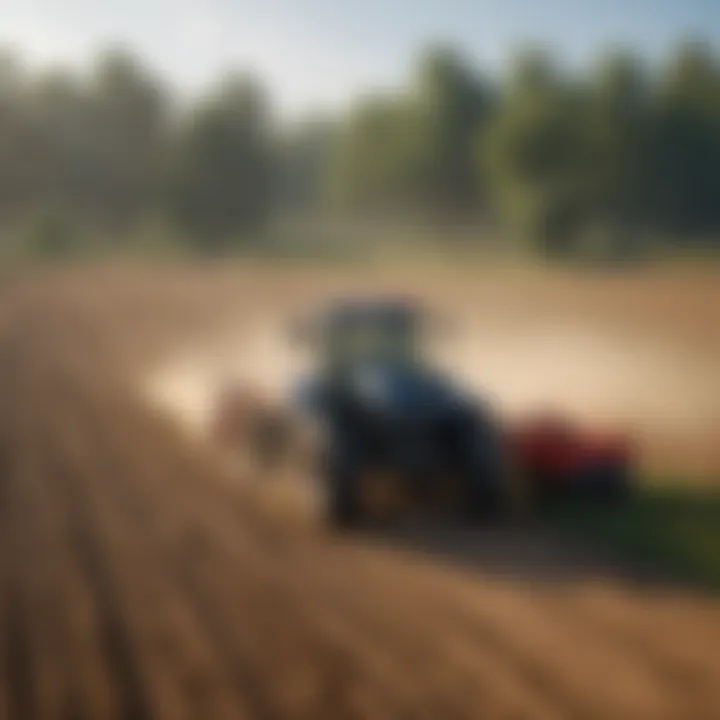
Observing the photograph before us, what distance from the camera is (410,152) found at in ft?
12.8

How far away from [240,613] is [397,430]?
1.14m

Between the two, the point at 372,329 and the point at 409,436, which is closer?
the point at 372,329

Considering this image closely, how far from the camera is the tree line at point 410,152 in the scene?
3836 mm

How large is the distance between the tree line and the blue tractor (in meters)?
0.63

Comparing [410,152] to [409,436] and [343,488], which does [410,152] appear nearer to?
[409,436]

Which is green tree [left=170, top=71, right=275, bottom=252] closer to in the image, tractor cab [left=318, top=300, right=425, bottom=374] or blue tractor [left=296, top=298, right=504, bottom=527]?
tractor cab [left=318, top=300, right=425, bottom=374]

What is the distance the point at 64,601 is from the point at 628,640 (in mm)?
1903

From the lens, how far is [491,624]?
3.71 metres

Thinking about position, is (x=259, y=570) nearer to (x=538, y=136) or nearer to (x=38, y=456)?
(x=38, y=456)

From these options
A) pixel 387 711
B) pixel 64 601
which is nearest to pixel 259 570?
pixel 64 601

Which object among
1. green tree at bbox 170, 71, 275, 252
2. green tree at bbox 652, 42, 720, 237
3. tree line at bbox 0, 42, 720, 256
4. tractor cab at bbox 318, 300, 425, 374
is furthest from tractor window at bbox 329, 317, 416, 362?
green tree at bbox 652, 42, 720, 237

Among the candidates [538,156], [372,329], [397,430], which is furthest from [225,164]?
[397,430]

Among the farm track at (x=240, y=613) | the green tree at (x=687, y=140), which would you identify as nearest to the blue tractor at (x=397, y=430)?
the farm track at (x=240, y=613)

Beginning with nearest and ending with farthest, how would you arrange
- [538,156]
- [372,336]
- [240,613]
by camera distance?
[240,613], [538,156], [372,336]
